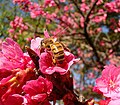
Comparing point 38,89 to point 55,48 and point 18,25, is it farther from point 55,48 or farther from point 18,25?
point 18,25

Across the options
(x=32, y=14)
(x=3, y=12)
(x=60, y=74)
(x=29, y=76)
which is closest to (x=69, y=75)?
(x=60, y=74)

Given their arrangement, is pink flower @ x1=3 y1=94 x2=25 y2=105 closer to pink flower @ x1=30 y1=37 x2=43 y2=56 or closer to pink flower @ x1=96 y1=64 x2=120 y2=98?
pink flower @ x1=30 y1=37 x2=43 y2=56

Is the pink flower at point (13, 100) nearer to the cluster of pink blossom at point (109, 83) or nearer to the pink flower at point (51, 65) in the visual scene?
the pink flower at point (51, 65)

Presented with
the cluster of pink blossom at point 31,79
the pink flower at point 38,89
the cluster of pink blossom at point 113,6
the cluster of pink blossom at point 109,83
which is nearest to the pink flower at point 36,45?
the cluster of pink blossom at point 31,79

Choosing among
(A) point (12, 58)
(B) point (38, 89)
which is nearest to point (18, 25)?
(A) point (12, 58)

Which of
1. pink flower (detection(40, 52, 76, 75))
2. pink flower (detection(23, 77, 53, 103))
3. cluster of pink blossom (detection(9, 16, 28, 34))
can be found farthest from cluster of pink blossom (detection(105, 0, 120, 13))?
pink flower (detection(23, 77, 53, 103))

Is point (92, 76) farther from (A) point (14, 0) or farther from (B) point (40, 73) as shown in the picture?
(B) point (40, 73)
